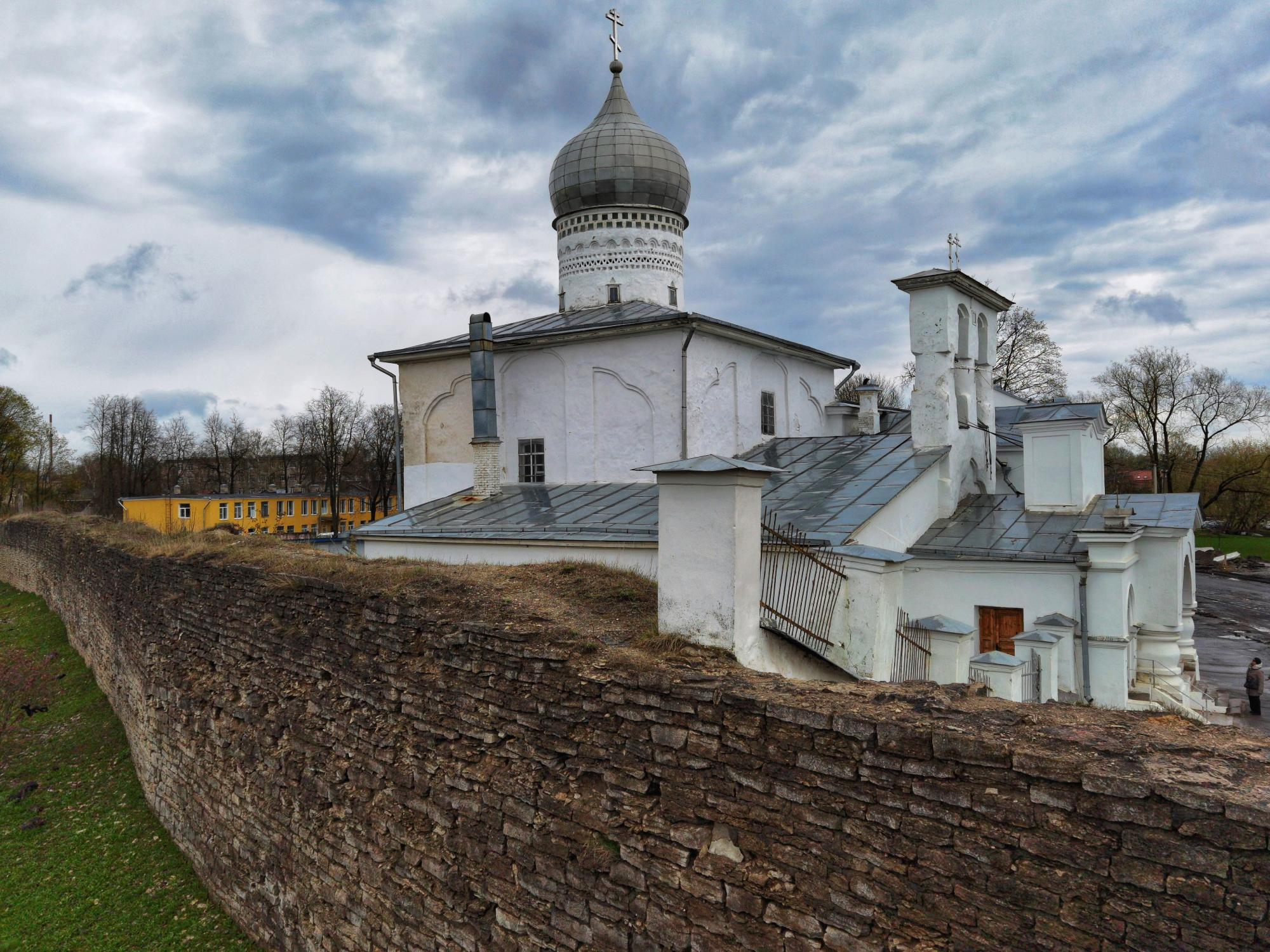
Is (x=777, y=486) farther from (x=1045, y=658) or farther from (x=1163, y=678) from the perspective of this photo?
(x=1163, y=678)

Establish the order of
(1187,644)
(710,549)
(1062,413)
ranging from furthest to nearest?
(1187,644), (1062,413), (710,549)

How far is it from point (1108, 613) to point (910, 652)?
2.93m

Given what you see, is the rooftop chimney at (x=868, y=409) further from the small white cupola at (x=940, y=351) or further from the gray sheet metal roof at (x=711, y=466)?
the gray sheet metal roof at (x=711, y=466)

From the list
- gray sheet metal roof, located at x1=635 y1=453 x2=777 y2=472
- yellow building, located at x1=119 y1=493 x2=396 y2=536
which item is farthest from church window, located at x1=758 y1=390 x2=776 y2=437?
yellow building, located at x1=119 y1=493 x2=396 y2=536

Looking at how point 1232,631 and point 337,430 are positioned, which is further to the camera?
point 337,430

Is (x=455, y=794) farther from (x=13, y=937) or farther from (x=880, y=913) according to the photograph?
(x=13, y=937)

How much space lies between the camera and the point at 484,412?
628 inches

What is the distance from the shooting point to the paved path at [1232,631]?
1627 cm

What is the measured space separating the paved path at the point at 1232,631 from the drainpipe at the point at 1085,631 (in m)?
4.17

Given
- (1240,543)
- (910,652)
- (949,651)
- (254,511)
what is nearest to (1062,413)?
(949,651)

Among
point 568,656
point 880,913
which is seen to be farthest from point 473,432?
point 880,913

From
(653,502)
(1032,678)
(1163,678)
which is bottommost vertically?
(1163,678)

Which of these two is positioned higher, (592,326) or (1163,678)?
(592,326)

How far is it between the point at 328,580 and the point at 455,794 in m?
2.62
